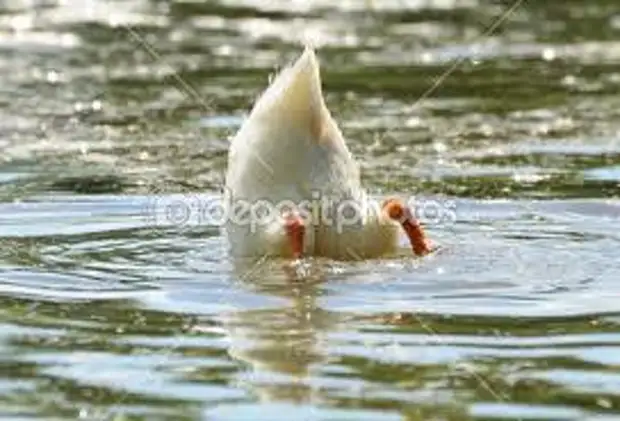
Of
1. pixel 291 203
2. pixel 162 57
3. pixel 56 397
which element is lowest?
pixel 56 397

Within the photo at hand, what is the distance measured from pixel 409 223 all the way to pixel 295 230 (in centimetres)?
65

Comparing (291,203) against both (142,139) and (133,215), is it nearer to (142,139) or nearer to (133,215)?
(133,215)

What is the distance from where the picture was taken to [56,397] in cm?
570

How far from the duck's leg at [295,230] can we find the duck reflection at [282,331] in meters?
0.14

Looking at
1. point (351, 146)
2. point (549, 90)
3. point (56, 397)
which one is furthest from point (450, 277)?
point (549, 90)

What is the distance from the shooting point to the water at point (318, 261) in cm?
581

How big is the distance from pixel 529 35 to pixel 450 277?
26.9 feet

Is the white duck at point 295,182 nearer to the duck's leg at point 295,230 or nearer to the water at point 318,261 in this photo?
the duck's leg at point 295,230

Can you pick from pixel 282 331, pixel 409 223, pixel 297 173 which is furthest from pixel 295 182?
pixel 282 331

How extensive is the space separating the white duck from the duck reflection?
10 cm

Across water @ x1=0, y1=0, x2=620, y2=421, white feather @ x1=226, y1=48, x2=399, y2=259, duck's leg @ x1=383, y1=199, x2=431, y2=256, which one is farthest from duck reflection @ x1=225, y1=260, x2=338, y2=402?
duck's leg @ x1=383, y1=199, x2=431, y2=256

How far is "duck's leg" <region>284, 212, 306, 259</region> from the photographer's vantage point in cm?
721

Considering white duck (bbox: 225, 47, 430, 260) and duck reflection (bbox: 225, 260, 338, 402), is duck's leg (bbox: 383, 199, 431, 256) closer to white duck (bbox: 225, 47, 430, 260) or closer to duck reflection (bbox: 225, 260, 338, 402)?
white duck (bbox: 225, 47, 430, 260)

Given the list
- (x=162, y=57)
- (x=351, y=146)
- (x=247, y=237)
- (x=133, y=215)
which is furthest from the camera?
(x=162, y=57)
